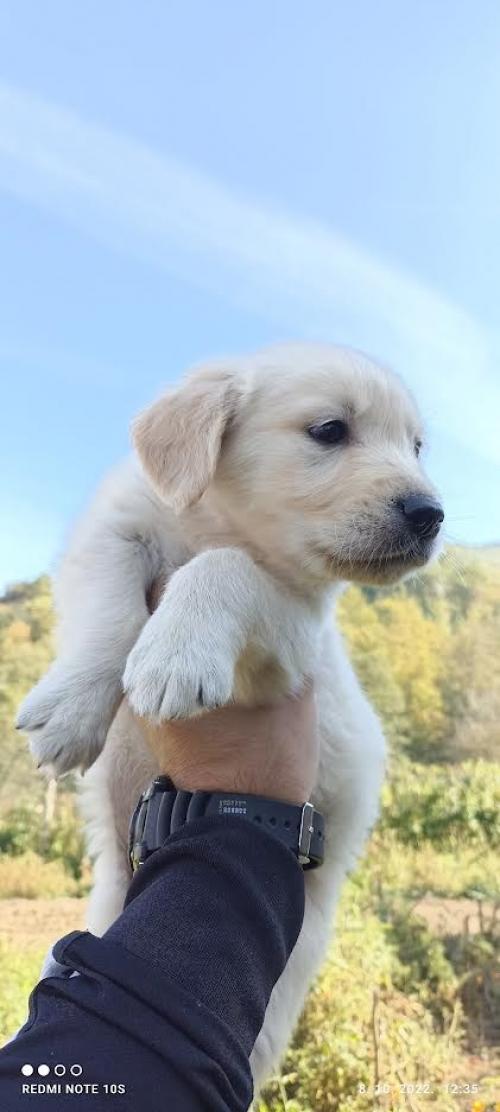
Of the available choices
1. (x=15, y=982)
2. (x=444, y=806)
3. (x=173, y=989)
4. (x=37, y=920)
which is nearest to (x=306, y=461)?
(x=173, y=989)

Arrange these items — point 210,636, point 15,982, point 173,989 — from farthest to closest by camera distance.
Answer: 1. point 15,982
2. point 210,636
3. point 173,989

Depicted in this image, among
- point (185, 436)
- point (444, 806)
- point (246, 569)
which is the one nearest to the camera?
point (246, 569)

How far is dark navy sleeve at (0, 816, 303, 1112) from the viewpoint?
1113 millimetres

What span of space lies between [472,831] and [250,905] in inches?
271

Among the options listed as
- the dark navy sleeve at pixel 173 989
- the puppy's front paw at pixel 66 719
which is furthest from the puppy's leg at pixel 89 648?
the dark navy sleeve at pixel 173 989

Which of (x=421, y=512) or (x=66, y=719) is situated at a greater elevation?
(x=421, y=512)

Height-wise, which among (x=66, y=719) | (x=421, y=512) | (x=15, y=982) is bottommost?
(x=15, y=982)

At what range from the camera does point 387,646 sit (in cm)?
847

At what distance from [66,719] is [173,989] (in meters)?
0.78

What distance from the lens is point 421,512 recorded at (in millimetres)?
2066

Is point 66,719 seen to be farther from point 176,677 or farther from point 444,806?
point 444,806

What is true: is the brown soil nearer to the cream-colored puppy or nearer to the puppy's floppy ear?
the cream-colored puppy

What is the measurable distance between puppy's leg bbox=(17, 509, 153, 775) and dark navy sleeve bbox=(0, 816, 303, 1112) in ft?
1.59

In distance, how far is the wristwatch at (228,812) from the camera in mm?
1694
